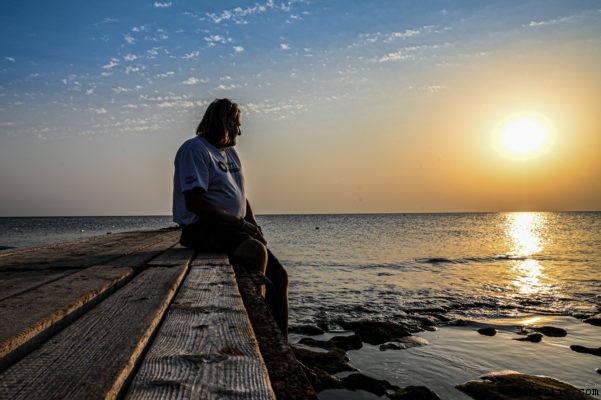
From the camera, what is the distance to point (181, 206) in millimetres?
4156

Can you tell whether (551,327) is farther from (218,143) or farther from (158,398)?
(158,398)

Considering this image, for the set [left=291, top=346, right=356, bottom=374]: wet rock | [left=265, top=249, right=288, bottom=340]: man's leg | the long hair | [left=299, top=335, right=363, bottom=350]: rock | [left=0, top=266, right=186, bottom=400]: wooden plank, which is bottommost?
[left=299, top=335, right=363, bottom=350]: rock

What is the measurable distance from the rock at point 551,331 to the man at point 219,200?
16.1ft

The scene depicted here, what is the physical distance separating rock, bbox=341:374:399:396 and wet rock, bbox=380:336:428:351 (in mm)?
1370

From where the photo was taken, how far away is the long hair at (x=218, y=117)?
13.4ft

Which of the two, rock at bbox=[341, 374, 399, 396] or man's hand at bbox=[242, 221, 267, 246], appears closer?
man's hand at bbox=[242, 221, 267, 246]

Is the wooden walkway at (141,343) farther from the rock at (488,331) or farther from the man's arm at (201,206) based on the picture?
the rock at (488,331)

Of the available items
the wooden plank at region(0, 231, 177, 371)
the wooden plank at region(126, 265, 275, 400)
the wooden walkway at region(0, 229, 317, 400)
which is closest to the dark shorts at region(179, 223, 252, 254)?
the wooden plank at region(0, 231, 177, 371)

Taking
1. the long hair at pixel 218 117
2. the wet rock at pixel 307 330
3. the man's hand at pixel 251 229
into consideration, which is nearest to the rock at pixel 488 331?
the wet rock at pixel 307 330

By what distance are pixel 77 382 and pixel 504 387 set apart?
179 inches

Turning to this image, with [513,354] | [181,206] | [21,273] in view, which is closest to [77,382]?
[21,273]

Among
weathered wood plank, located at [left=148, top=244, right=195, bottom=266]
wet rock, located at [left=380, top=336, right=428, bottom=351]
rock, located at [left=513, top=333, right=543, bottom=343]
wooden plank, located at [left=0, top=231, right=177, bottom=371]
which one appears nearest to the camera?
wooden plank, located at [left=0, top=231, right=177, bottom=371]

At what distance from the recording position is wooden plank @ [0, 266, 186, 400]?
97cm

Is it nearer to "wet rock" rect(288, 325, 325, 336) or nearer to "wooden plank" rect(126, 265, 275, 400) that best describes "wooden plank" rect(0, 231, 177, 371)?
"wooden plank" rect(126, 265, 275, 400)
